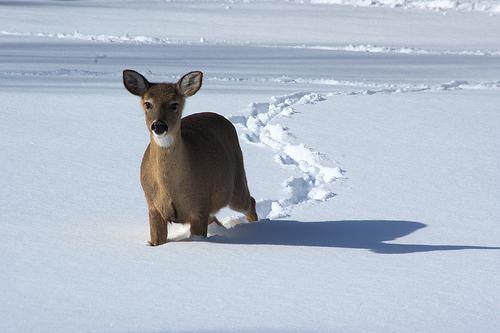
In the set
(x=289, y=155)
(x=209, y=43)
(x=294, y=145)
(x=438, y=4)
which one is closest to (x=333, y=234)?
(x=289, y=155)

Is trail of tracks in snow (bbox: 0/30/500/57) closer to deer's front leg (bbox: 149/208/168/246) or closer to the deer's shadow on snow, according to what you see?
the deer's shadow on snow

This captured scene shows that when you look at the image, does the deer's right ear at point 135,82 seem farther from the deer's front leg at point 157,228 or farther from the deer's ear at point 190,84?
the deer's front leg at point 157,228

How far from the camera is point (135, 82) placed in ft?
18.3

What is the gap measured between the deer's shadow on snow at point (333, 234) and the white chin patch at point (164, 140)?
0.53 meters

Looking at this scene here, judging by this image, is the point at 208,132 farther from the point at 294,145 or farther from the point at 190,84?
the point at 294,145

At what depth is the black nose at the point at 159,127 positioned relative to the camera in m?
5.37

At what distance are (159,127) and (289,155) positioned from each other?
2882 millimetres

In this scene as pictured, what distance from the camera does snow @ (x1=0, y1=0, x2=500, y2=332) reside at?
4.24m

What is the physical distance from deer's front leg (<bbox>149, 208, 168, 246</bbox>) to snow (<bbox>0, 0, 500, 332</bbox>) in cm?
16

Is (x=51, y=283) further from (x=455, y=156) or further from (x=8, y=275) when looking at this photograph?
(x=455, y=156)

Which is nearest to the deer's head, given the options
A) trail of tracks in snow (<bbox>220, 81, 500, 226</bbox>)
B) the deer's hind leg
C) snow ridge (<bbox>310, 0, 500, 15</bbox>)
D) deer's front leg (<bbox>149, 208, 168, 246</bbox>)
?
deer's front leg (<bbox>149, 208, 168, 246</bbox>)

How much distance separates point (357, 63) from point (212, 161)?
8780 millimetres

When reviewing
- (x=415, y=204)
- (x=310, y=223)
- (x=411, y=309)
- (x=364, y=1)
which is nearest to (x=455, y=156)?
(x=415, y=204)

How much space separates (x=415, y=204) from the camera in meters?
6.46
